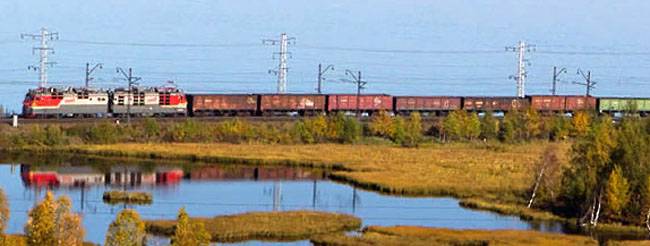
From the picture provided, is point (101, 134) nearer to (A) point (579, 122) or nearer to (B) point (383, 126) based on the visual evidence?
(B) point (383, 126)

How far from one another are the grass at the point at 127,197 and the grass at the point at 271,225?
772 centimetres

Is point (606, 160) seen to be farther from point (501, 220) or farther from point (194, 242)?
point (194, 242)

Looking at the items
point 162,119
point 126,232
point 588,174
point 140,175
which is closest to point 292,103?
point 162,119

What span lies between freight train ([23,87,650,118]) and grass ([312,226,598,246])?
187 feet

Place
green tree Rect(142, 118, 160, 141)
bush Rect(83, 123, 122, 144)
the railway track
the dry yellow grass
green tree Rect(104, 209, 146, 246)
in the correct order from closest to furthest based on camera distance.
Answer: green tree Rect(104, 209, 146, 246) → the dry yellow grass → bush Rect(83, 123, 122, 144) → the railway track → green tree Rect(142, 118, 160, 141)

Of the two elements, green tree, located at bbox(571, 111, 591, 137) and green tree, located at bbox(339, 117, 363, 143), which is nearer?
green tree, located at bbox(339, 117, 363, 143)

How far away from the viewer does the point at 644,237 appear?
59938mm

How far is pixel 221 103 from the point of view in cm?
12200

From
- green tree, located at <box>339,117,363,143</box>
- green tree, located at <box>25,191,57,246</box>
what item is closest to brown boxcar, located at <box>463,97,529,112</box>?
green tree, located at <box>339,117,363,143</box>

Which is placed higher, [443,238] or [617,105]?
[617,105]

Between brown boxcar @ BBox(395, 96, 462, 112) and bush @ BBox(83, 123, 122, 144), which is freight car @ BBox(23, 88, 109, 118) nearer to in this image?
bush @ BBox(83, 123, 122, 144)

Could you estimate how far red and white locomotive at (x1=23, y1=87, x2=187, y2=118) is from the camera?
11088 centimetres

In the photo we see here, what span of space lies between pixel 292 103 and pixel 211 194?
52159 millimetres

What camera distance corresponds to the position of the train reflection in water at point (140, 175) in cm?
7901
